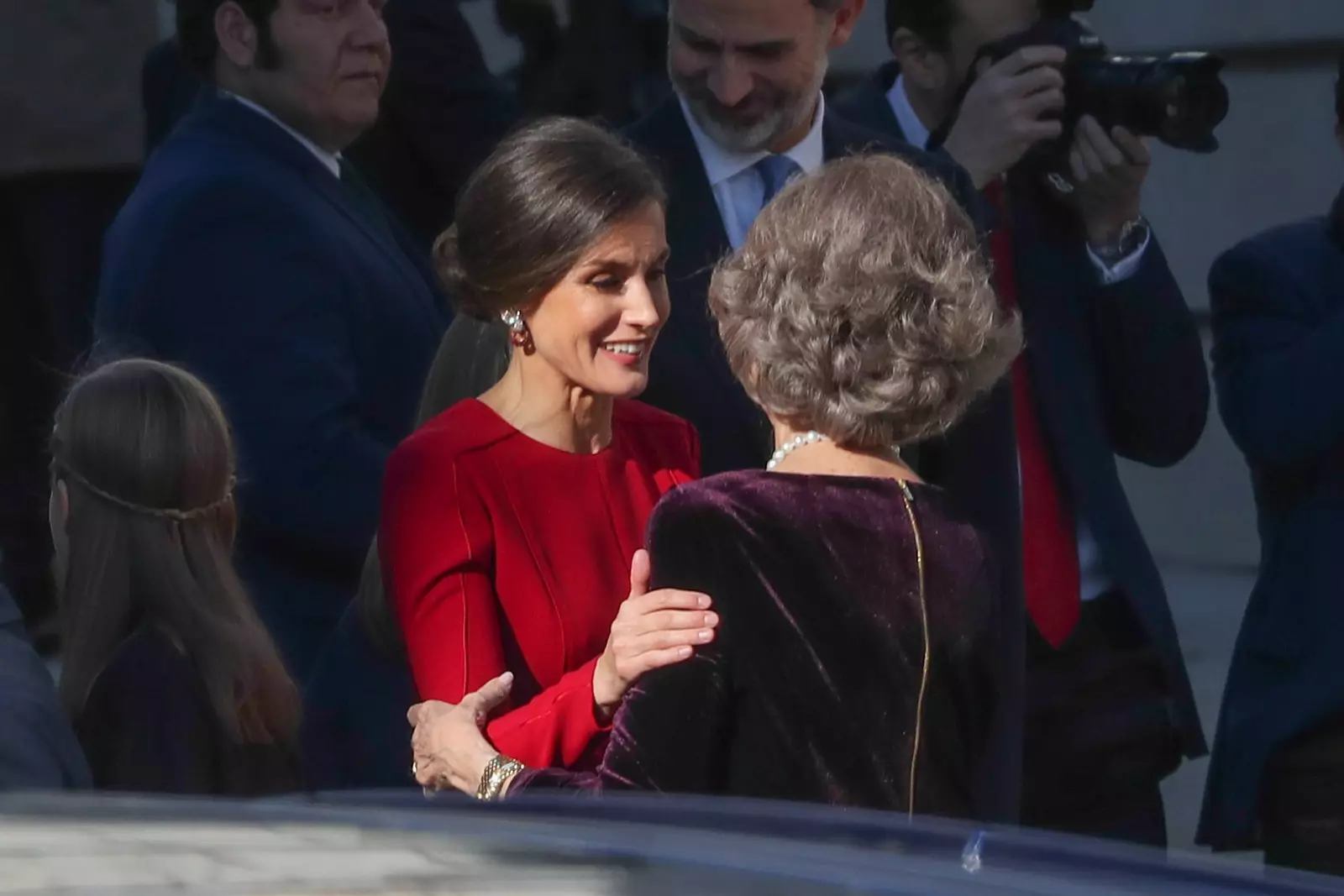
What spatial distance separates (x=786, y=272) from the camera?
2377mm

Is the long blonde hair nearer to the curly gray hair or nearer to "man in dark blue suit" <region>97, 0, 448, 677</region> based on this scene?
"man in dark blue suit" <region>97, 0, 448, 677</region>

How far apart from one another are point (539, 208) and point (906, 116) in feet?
3.66

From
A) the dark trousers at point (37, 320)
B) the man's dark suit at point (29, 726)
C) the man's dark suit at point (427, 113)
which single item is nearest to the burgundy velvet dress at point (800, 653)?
the man's dark suit at point (29, 726)

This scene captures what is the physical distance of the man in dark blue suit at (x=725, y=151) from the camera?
302 cm

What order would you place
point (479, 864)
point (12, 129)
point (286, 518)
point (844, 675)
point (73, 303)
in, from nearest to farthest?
point (479, 864) < point (844, 675) < point (286, 518) < point (12, 129) < point (73, 303)

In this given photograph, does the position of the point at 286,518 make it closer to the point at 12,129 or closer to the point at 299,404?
the point at 299,404

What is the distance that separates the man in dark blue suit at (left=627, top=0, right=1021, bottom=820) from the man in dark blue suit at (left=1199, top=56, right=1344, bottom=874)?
0.60 metres

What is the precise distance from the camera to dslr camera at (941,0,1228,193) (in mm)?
3496

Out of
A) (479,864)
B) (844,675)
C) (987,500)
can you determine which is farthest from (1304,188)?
(479,864)

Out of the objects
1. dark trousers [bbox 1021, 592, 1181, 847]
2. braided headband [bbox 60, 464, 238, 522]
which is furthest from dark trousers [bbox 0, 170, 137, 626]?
dark trousers [bbox 1021, 592, 1181, 847]

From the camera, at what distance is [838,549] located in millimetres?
2262

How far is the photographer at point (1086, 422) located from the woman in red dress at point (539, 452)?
854 millimetres

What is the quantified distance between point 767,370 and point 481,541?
15.7 inches

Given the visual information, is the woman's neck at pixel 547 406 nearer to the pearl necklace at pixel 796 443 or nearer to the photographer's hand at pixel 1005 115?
the pearl necklace at pixel 796 443
